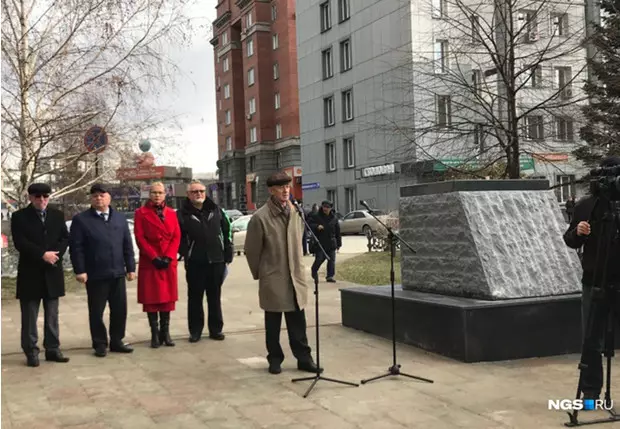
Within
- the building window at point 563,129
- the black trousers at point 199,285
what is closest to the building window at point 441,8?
the building window at point 563,129

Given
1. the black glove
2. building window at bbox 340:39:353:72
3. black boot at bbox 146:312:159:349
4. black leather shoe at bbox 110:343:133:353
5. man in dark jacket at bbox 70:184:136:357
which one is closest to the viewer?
man in dark jacket at bbox 70:184:136:357

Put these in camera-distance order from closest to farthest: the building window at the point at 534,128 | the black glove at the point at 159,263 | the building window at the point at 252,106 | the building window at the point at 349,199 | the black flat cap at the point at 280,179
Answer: the black flat cap at the point at 280,179 < the black glove at the point at 159,263 < the building window at the point at 534,128 < the building window at the point at 349,199 < the building window at the point at 252,106

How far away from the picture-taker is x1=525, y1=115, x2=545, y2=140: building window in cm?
1329

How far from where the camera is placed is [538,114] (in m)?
13.4

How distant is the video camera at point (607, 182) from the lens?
→ 436cm

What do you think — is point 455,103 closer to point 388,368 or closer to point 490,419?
point 388,368

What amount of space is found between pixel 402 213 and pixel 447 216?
3.00 ft

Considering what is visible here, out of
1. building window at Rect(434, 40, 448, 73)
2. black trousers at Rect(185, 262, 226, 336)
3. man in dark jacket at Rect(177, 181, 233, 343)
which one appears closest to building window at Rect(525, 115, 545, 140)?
building window at Rect(434, 40, 448, 73)

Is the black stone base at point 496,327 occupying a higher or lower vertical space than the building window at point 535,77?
lower

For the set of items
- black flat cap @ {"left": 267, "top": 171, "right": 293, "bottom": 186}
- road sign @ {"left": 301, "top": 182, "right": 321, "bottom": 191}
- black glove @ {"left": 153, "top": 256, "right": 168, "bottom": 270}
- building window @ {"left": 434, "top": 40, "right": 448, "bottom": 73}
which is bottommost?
black glove @ {"left": 153, "top": 256, "right": 168, "bottom": 270}

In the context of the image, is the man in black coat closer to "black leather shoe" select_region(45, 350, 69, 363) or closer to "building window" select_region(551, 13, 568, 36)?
"black leather shoe" select_region(45, 350, 69, 363)

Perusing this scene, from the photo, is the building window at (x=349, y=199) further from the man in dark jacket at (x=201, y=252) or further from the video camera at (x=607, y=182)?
the video camera at (x=607, y=182)

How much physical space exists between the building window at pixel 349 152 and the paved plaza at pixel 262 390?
112 feet

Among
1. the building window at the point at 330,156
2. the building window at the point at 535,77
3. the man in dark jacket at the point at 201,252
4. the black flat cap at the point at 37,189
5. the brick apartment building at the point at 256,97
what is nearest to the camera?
the black flat cap at the point at 37,189
